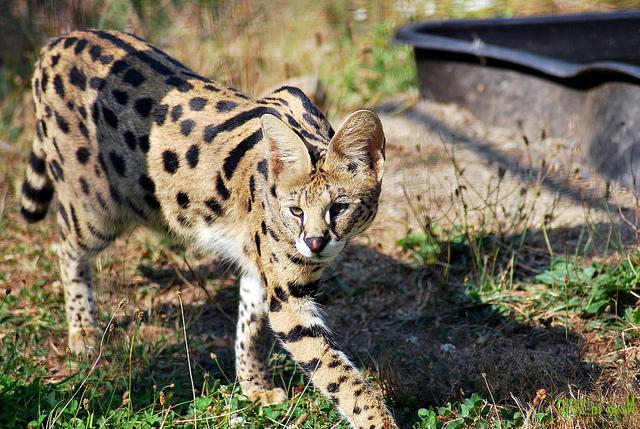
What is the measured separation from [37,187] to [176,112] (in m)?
1.26

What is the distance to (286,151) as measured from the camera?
153 inches

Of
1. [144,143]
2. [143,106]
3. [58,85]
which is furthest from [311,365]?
[58,85]

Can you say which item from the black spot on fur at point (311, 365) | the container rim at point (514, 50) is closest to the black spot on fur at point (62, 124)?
the black spot on fur at point (311, 365)

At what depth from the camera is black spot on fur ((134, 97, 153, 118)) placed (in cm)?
473

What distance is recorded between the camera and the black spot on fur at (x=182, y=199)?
4.70 meters

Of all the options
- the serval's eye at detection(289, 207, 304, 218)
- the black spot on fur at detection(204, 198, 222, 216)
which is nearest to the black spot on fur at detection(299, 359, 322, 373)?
the serval's eye at detection(289, 207, 304, 218)

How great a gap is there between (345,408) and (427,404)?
1.95 ft

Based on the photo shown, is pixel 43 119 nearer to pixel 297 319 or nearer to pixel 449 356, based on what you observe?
pixel 297 319

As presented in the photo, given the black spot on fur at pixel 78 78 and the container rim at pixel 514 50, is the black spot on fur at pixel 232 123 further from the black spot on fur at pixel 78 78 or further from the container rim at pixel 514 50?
the container rim at pixel 514 50

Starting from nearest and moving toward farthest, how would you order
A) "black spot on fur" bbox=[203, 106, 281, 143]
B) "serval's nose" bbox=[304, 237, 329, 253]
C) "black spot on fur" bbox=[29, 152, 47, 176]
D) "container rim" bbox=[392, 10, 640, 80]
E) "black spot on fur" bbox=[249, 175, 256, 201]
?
"serval's nose" bbox=[304, 237, 329, 253] < "black spot on fur" bbox=[249, 175, 256, 201] < "black spot on fur" bbox=[203, 106, 281, 143] < "black spot on fur" bbox=[29, 152, 47, 176] < "container rim" bbox=[392, 10, 640, 80]

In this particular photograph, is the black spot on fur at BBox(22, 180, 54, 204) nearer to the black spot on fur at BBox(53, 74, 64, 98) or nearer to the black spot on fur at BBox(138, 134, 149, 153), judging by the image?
the black spot on fur at BBox(53, 74, 64, 98)

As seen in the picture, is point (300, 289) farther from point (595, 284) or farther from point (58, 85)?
point (58, 85)

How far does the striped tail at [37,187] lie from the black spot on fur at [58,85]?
1.67 feet

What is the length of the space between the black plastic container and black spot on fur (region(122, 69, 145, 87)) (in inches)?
123
